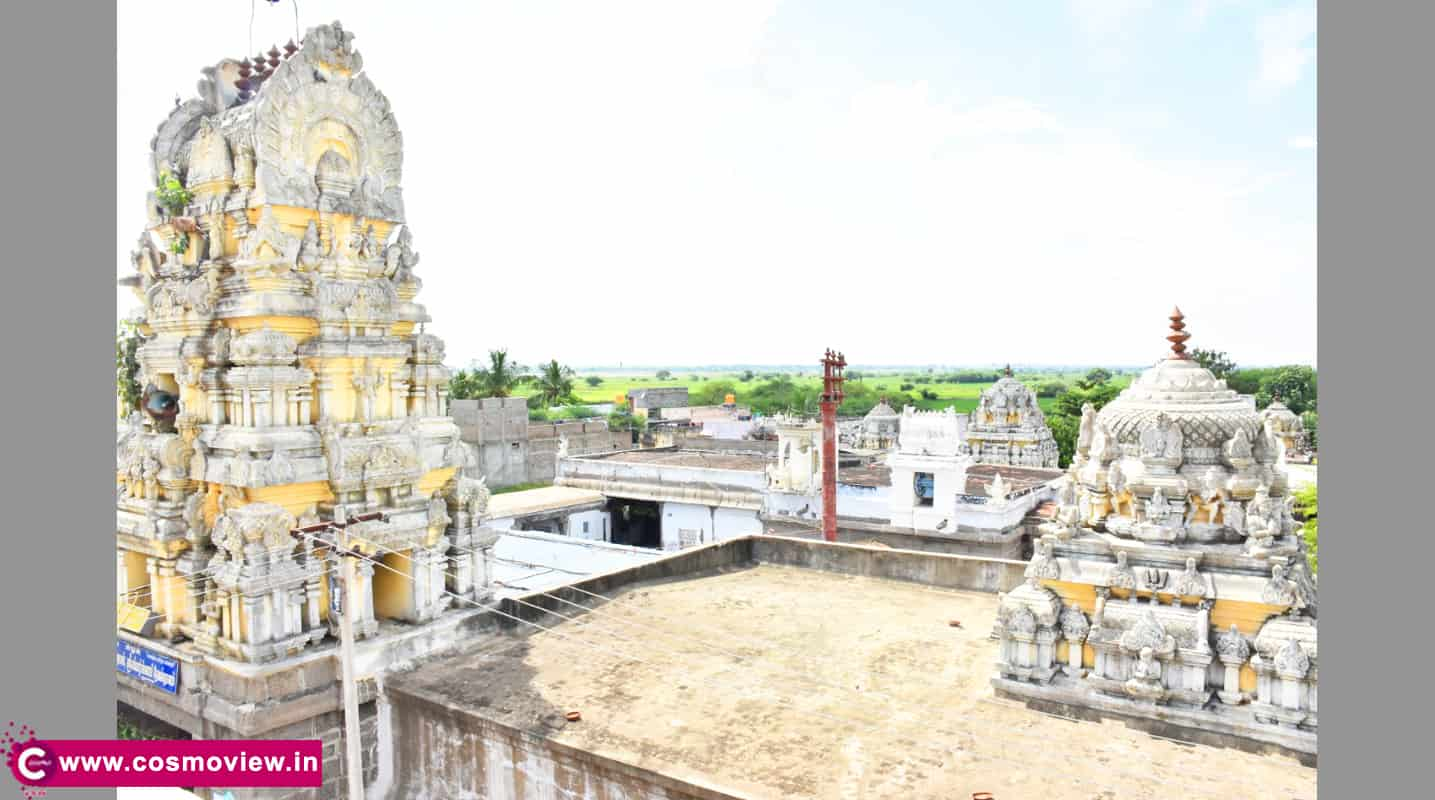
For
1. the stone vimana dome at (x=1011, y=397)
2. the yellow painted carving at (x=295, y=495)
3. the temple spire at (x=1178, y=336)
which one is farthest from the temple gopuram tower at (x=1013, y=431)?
the yellow painted carving at (x=295, y=495)

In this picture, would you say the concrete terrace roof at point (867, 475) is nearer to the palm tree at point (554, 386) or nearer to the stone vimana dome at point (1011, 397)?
the stone vimana dome at point (1011, 397)

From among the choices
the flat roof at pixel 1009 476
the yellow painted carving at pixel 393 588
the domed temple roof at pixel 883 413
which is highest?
the domed temple roof at pixel 883 413

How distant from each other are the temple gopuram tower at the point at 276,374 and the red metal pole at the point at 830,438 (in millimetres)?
15322

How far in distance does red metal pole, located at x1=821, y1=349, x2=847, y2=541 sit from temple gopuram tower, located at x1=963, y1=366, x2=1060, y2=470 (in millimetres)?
19531

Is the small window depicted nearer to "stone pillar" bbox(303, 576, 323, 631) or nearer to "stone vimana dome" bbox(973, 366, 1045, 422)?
"stone vimana dome" bbox(973, 366, 1045, 422)

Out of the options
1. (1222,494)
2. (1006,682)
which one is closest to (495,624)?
(1006,682)

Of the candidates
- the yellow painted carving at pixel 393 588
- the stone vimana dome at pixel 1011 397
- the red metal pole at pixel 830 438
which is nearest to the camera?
the yellow painted carving at pixel 393 588

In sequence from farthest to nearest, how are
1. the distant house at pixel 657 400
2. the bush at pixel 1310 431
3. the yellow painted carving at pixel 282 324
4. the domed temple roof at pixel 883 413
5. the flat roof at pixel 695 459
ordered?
the distant house at pixel 657 400 < the domed temple roof at pixel 883 413 < the bush at pixel 1310 431 < the flat roof at pixel 695 459 < the yellow painted carving at pixel 282 324

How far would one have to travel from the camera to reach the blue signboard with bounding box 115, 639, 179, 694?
11531 mm

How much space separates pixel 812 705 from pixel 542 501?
95.6 ft

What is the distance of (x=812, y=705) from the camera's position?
10.7 metres

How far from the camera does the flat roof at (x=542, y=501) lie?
118 ft

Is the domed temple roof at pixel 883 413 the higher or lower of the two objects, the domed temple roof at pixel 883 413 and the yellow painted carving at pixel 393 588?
the higher

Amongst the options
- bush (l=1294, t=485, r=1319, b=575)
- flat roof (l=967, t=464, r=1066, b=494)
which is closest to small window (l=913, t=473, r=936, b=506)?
flat roof (l=967, t=464, r=1066, b=494)
